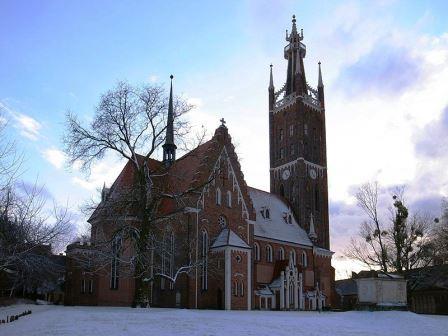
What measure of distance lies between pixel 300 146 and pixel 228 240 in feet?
106

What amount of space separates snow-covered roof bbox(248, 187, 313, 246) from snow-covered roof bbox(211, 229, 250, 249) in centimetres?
1213

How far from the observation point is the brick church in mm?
44156

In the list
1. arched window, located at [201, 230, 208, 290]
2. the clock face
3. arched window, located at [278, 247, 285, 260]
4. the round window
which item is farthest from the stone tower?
arched window, located at [201, 230, 208, 290]

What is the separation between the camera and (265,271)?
2274 inches

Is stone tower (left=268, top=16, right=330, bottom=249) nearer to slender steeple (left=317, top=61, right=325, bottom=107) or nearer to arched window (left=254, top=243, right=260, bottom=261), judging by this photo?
slender steeple (left=317, top=61, right=325, bottom=107)

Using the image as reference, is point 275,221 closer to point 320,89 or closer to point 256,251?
point 256,251

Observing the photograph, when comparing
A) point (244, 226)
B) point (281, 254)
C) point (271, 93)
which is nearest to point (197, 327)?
point (244, 226)

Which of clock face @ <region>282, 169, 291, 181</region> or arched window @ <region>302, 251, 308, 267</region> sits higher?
clock face @ <region>282, 169, 291, 181</region>

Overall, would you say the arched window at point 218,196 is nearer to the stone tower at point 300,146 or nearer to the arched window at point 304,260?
the arched window at point 304,260

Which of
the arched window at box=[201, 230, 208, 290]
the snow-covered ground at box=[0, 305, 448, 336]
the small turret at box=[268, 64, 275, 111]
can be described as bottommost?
the snow-covered ground at box=[0, 305, 448, 336]

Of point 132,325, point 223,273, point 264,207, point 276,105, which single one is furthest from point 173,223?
point 276,105

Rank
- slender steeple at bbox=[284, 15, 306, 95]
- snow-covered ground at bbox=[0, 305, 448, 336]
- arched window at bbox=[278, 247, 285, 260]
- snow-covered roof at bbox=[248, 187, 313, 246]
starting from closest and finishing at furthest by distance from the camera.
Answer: snow-covered ground at bbox=[0, 305, 448, 336] → arched window at bbox=[278, 247, 285, 260] → snow-covered roof at bbox=[248, 187, 313, 246] → slender steeple at bbox=[284, 15, 306, 95]

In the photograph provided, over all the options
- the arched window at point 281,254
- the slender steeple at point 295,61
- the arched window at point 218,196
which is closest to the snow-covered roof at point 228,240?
the arched window at point 218,196

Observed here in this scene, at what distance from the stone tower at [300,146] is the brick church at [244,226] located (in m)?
0.16
